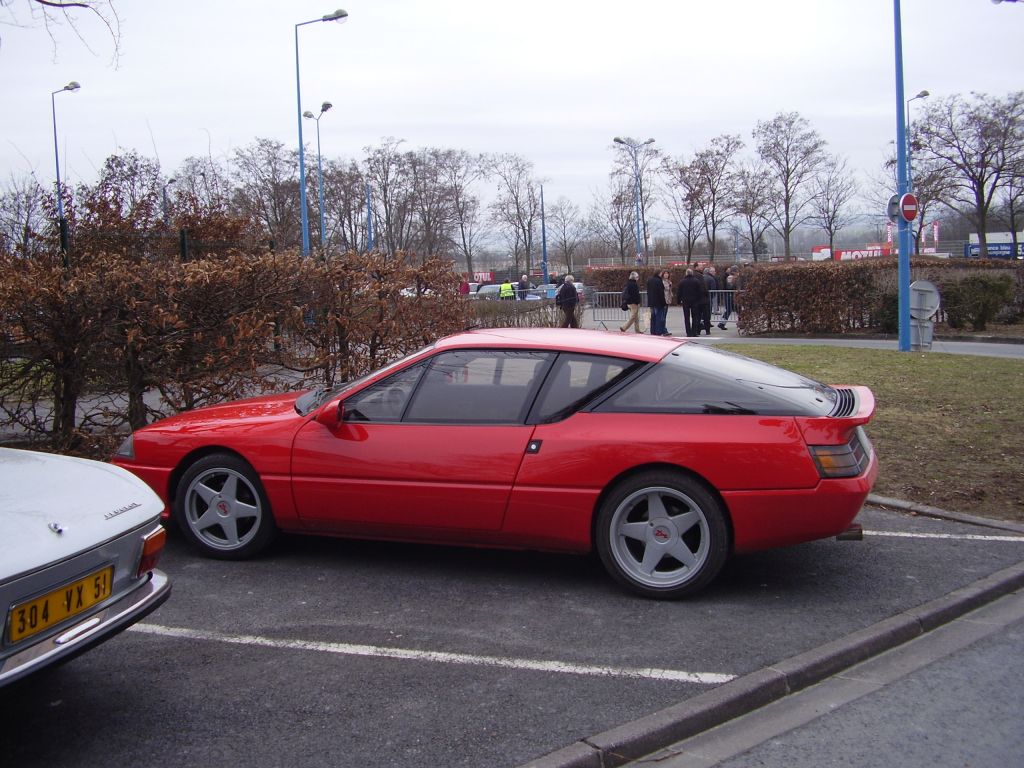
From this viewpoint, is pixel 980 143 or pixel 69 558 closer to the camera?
pixel 69 558

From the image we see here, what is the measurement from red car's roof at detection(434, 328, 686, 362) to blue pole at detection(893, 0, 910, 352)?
491 inches

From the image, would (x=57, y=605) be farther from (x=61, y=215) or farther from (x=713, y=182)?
(x=713, y=182)

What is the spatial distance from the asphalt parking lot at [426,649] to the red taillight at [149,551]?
520 millimetres

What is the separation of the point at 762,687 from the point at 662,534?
42.2 inches

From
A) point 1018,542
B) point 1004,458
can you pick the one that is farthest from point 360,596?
point 1004,458

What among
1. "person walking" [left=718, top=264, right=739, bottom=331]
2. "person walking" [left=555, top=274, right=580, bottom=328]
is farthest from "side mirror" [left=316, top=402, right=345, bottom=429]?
"person walking" [left=718, top=264, right=739, bottom=331]

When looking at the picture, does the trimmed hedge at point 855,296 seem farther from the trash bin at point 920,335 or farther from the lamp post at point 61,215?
the lamp post at point 61,215

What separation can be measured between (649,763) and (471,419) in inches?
86.8

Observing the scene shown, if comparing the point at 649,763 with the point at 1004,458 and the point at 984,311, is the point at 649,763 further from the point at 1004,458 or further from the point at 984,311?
the point at 984,311

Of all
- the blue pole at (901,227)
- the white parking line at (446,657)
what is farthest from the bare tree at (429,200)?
the white parking line at (446,657)

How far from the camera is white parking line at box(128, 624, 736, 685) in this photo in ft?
12.3

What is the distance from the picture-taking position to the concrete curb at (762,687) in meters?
3.15

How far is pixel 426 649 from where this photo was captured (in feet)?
13.2

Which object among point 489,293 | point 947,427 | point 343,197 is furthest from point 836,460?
point 343,197
